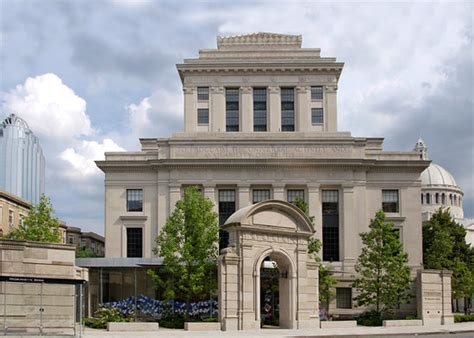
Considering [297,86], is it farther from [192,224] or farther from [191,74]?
[192,224]

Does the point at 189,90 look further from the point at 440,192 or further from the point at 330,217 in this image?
the point at 440,192

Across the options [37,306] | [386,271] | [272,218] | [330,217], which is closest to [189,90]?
[330,217]

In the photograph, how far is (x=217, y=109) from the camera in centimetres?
8200

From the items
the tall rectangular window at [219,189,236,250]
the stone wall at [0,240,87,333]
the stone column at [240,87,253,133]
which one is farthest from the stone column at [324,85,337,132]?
the stone wall at [0,240,87,333]

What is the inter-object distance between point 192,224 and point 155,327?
11196 millimetres

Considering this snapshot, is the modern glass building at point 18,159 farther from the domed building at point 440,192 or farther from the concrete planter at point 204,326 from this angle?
the concrete planter at point 204,326

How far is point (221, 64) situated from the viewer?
81.4 m

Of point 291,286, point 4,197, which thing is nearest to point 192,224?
point 291,286

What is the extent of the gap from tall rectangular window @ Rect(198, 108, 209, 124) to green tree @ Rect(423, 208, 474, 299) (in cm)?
2742

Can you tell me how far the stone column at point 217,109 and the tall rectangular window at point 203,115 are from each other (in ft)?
1.43

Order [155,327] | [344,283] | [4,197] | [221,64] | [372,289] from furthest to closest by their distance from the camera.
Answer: [4,197] < [221,64] < [344,283] < [372,289] < [155,327]

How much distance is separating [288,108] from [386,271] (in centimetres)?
2975

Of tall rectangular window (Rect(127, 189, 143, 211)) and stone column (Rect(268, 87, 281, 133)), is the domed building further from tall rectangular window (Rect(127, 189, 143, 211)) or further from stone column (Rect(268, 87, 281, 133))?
tall rectangular window (Rect(127, 189, 143, 211))

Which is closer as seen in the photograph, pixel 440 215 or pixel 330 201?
pixel 330 201
